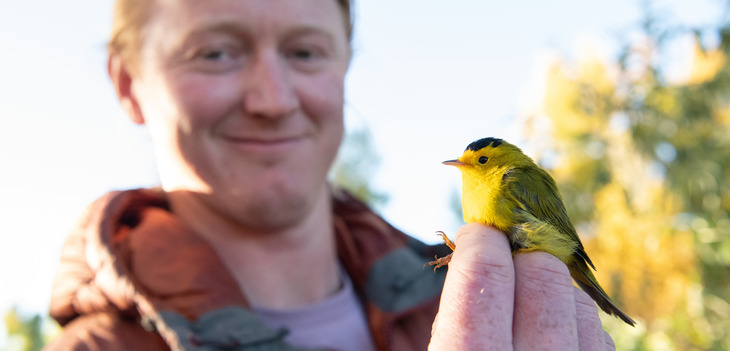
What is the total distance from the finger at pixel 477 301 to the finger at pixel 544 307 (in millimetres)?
38

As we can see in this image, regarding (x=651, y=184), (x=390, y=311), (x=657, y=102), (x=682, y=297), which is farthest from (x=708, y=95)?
(x=390, y=311)

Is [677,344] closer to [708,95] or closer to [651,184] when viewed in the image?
[651,184]

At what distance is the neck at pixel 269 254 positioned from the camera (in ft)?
6.16

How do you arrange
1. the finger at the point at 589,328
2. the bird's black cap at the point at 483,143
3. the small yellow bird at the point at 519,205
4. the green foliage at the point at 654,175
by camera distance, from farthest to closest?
1. the green foliage at the point at 654,175
2. the bird's black cap at the point at 483,143
3. the small yellow bird at the point at 519,205
4. the finger at the point at 589,328

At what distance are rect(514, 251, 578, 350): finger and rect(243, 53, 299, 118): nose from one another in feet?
3.15

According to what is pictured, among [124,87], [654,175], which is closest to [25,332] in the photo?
[124,87]

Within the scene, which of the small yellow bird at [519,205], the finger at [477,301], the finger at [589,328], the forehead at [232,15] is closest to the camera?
the finger at [477,301]

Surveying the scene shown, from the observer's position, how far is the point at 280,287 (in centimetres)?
192

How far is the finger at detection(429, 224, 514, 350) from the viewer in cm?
92

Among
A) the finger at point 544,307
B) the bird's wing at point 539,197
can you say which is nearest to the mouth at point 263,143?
the bird's wing at point 539,197

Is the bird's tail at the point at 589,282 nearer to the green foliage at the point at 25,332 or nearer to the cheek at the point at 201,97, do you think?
the cheek at the point at 201,97

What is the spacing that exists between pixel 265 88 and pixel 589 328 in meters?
1.15

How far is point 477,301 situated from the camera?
96cm

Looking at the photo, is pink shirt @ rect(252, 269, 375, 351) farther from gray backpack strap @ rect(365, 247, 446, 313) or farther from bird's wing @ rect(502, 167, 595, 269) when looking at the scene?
bird's wing @ rect(502, 167, 595, 269)
